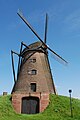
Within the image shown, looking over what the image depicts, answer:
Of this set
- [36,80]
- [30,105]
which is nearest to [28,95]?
[30,105]

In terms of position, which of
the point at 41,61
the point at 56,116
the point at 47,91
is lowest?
the point at 56,116

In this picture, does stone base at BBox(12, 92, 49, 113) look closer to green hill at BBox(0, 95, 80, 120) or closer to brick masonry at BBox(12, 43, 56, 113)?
brick masonry at BBox(12, 43, 56, 113)

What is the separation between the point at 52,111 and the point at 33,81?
5615 mm

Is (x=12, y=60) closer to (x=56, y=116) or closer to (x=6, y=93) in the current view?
(x=6, y=93)

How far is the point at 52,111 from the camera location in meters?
26.1

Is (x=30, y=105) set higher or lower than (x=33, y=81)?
lower

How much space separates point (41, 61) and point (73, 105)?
7.59m

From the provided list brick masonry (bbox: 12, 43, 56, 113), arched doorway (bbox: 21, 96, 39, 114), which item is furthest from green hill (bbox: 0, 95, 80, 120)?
arched doorway (bbox: 21, 96, 39, 114)

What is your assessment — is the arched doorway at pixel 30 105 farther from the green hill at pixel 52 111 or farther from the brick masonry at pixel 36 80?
the green hill at pixel 52 111

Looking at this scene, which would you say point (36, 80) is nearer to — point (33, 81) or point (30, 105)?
point (33, 81)

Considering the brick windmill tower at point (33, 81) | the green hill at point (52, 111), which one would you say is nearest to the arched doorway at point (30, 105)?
the brick windmill tower at point (33, 81)

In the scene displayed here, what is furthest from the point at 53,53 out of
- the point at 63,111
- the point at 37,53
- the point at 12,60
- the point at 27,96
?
the point at 63,111

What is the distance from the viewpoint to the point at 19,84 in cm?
3109

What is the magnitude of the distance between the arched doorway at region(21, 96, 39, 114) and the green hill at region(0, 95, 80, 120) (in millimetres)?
1702
